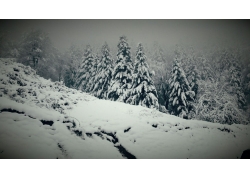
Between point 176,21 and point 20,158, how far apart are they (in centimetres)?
1155

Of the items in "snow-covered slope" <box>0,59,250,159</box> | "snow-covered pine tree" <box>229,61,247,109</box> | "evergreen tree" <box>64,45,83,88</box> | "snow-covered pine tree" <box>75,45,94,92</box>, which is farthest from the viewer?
"evergreen tree" <box>64,45,83,88</box>

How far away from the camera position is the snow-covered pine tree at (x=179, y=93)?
17750 millimetres

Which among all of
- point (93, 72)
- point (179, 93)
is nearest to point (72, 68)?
point (93, 72)

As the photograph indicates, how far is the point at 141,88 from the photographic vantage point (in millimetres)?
15219

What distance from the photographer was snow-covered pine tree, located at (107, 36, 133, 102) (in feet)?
53.2

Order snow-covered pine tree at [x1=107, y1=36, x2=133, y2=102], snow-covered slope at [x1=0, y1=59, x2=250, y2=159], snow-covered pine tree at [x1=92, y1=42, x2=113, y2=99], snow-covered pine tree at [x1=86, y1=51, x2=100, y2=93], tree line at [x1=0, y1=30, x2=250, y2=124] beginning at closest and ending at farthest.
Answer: snow-covered slope at [x1=0, y1=59, x2=250, y2=159]
tree line at [x1=0, y1=30, x2=250, y2=124]
snow-covered pine tree at [x1=107, y1=36, x2=133, y2=102]
snow-covered pine tree at [x1=92, y1=42, x2=113, y2=99]
snow-covered pine tree at [x1=86, y1=51, x2=100, y2=93]

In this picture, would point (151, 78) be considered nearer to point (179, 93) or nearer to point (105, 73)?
point (179, 93)

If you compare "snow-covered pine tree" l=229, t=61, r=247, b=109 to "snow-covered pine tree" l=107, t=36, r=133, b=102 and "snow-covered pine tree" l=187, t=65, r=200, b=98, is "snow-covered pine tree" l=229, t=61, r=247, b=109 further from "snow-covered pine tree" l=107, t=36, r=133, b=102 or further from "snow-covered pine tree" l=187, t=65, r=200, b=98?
"snow-covered pine tree" l=107, t=36, r=133, b=102

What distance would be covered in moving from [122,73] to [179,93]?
27.2ft

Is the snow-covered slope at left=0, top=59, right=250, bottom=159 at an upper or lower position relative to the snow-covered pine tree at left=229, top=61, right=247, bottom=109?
lower

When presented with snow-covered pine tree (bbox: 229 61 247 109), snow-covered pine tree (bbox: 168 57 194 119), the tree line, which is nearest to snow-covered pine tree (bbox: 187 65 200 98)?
the tree line

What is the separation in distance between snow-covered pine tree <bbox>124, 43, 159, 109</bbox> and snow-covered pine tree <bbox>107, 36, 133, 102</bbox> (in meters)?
0.83

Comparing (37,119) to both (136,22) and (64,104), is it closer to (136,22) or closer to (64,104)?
(64,104)

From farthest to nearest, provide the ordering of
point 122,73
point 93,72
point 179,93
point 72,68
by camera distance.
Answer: point 72,68 → point 93,72 → point 179,93 → point 122,73
